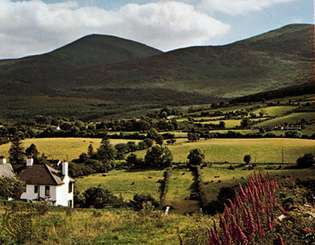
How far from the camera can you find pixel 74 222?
24328 mm

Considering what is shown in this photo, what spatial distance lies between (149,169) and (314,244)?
85936mm

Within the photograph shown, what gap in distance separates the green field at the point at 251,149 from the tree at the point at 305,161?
416cm

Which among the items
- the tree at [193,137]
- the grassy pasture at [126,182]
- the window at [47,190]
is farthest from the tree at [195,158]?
the window at [47,190]

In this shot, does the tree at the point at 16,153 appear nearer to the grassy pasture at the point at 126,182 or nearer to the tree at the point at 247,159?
the grassy pasture at the point at 126,182

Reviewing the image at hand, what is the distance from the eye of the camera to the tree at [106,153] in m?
101

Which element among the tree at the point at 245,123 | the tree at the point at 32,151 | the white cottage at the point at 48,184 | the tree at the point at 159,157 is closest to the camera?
the white cottage at the point at 48,184

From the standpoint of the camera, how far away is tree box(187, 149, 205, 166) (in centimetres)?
9461

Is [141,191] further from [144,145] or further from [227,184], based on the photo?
[144,145]

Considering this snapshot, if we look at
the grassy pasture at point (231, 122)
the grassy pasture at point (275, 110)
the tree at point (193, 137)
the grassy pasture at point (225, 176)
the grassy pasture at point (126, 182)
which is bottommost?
the grassy pasture at point (126, 182)

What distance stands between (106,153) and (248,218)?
3638 inches

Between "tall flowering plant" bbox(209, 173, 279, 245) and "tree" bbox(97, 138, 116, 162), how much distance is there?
8806 cm

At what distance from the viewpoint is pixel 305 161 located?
286 feet

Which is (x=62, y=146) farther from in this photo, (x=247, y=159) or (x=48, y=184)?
(x=48, y=184)

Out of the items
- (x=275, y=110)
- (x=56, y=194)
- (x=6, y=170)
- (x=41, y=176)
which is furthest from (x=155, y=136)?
(x=275, y=110)
